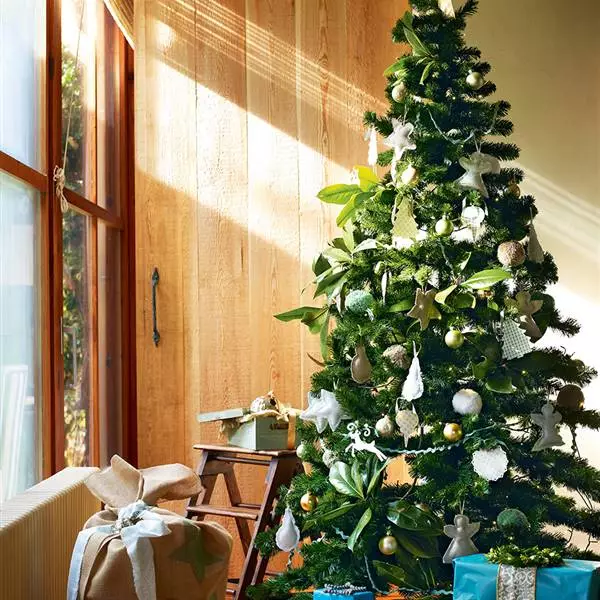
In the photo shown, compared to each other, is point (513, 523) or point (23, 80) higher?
point (23, 80)

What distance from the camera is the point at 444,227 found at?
7.08ft

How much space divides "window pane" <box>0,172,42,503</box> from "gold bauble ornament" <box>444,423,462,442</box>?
1174 millimetres

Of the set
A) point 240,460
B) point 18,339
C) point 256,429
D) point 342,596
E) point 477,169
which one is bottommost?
point 342,596

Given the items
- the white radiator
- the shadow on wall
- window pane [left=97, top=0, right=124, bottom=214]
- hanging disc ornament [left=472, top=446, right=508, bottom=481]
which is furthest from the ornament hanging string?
hanging disc ornament [left=472, top=446, right=508, bottom=481]

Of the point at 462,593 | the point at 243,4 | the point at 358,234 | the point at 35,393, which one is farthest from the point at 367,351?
the point at 243,4

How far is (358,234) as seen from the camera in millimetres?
2379

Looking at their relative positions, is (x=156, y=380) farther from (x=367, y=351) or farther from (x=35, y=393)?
(x=367, y=351)

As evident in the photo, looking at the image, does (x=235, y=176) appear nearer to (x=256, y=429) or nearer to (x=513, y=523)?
(x=256, y=429)

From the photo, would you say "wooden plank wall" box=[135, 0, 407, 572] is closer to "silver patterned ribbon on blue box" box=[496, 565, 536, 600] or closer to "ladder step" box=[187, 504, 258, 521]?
"ladder step" box=[187, 504, 258, 521]

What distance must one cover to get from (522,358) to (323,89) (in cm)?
187

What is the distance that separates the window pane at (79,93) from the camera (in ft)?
10.6

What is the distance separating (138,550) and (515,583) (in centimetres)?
78

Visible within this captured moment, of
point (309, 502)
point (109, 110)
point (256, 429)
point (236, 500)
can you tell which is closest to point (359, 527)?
point (309, 502)

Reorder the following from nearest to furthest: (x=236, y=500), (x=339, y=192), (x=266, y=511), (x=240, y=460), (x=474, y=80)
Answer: (x=474, y=80) < (x=339, y=192) < (x=266, y=511) < (x=240, y=460) < (x=236, y=500)
